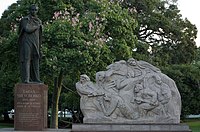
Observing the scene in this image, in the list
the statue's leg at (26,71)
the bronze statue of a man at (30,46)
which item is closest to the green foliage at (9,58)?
the bronze statue of a man at (30,46)

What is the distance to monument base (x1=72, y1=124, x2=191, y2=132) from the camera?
15.8m

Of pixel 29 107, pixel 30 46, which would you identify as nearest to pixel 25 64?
pixel 30 46

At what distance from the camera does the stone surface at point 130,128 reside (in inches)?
622

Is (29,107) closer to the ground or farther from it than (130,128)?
farther from it

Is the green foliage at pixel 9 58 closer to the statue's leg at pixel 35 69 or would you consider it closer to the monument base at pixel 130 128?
the statue's leg at pixel 35 69

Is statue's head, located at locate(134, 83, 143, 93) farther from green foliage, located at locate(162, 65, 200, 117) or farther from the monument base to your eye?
green foliage, located at locate(162, 65, 200, 117)

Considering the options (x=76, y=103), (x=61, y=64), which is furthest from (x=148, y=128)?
(x=76, y=103)

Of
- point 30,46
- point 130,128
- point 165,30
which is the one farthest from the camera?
point 165,30

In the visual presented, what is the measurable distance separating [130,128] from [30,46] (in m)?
4.14

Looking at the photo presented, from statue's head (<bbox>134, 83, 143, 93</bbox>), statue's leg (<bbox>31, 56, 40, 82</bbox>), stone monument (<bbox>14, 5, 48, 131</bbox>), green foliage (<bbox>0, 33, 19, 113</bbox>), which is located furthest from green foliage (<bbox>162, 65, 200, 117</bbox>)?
stone monument (<bbox>14, 5, 48, 131</bbox>)

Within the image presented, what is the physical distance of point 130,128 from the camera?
52.0ft

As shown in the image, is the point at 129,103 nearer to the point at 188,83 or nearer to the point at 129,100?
the point at 129,100

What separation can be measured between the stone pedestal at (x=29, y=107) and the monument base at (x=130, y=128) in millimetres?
1346

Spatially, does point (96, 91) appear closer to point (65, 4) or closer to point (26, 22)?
point (26, 22)
